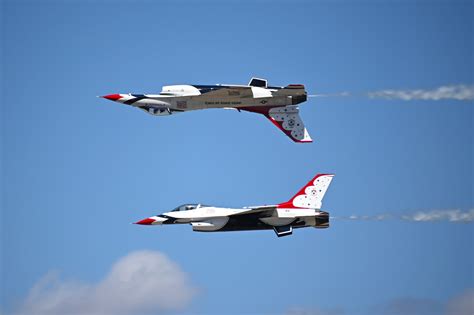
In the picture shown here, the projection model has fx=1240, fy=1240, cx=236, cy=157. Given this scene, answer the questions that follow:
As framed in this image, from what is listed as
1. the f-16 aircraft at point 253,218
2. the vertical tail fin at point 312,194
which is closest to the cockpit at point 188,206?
the f-16 aircraft at point 253,218

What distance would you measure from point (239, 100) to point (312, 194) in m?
7.34

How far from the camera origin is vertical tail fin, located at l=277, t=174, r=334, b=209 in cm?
7025

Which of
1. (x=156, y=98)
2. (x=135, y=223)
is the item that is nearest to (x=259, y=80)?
(x=156, y=98)

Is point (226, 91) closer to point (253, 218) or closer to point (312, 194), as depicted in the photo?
point (312, 194)

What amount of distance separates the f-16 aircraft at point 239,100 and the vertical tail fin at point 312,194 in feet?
13.1

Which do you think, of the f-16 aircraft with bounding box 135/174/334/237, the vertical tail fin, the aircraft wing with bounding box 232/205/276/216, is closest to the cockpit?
the f-16 aircraft with bounding box 135/174/334/237

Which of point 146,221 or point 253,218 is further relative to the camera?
point 146,221

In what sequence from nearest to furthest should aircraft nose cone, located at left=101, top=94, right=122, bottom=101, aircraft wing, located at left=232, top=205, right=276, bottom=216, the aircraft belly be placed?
aircraft wing, located at left=232, top=205, right=276, bottom=216, the aircraft belly, aircraft nose cone, located at left=101, top=94, right=122, bottom=101

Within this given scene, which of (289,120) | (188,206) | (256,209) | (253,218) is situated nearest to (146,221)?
(188,206)

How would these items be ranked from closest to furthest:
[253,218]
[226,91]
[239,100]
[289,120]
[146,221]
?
1. [253,218]
2. [146,221]
3. [226,91]
4. [239,100]
5. [289,120]

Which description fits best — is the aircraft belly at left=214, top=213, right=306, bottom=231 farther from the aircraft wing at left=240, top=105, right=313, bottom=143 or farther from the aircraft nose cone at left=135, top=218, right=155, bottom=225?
the aircraft wing at left=240, top=105, right=313, bottom=143

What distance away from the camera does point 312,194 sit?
70938 mm

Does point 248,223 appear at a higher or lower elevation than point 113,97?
lower

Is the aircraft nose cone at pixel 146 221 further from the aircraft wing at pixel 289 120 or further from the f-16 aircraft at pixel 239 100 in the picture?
the aircraft wing at pixel 289 120
